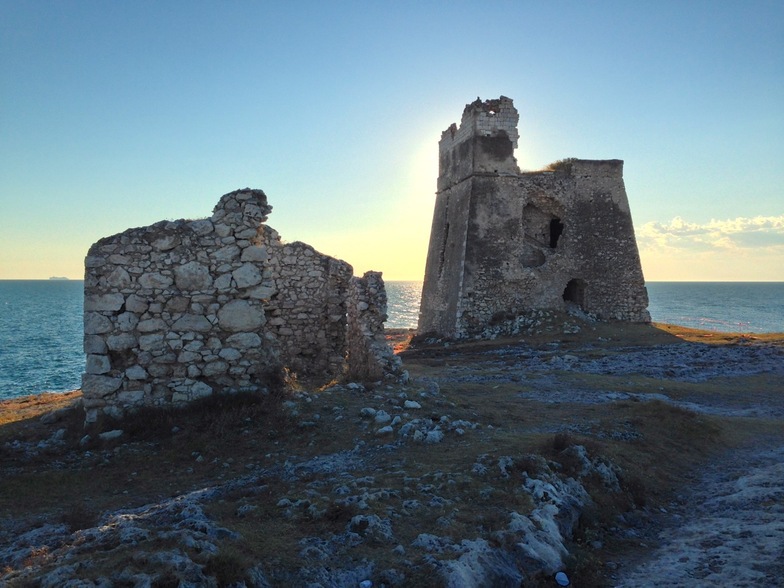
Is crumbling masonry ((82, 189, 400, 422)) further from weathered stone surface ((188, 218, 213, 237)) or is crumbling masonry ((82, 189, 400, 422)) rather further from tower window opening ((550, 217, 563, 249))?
tower window opening ((550, 217, 563, 249))

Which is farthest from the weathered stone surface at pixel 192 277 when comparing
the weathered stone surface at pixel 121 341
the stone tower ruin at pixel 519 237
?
the stone tower ruin at pixel 519 237

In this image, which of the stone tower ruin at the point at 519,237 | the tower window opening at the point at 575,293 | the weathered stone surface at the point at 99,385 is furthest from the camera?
the tower window opening at the point at 575,293

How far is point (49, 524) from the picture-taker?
5.79 meters

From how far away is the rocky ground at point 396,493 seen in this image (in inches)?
178

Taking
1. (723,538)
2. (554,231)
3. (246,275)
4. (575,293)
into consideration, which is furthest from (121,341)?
(554,231)

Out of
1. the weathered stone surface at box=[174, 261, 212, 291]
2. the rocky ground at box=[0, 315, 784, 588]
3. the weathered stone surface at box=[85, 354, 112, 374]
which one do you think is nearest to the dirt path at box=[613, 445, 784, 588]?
the rocky ground at box=[0, 315, 784, 588]

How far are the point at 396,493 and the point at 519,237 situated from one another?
22.2 metres

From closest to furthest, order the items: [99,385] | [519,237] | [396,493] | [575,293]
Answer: [396,493], [99,385], [519,237], [575,293]

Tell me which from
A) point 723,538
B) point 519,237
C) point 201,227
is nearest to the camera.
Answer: point 723,538

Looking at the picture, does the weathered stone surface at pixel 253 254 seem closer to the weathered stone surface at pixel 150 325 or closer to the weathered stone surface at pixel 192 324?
the weathered stone surface at pixel 192 324

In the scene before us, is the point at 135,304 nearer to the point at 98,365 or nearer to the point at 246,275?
the point at 98,365

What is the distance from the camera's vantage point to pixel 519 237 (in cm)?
2667

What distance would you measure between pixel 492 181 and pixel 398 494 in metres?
22.4

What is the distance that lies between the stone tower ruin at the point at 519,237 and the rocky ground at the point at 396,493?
14226 millimetres
